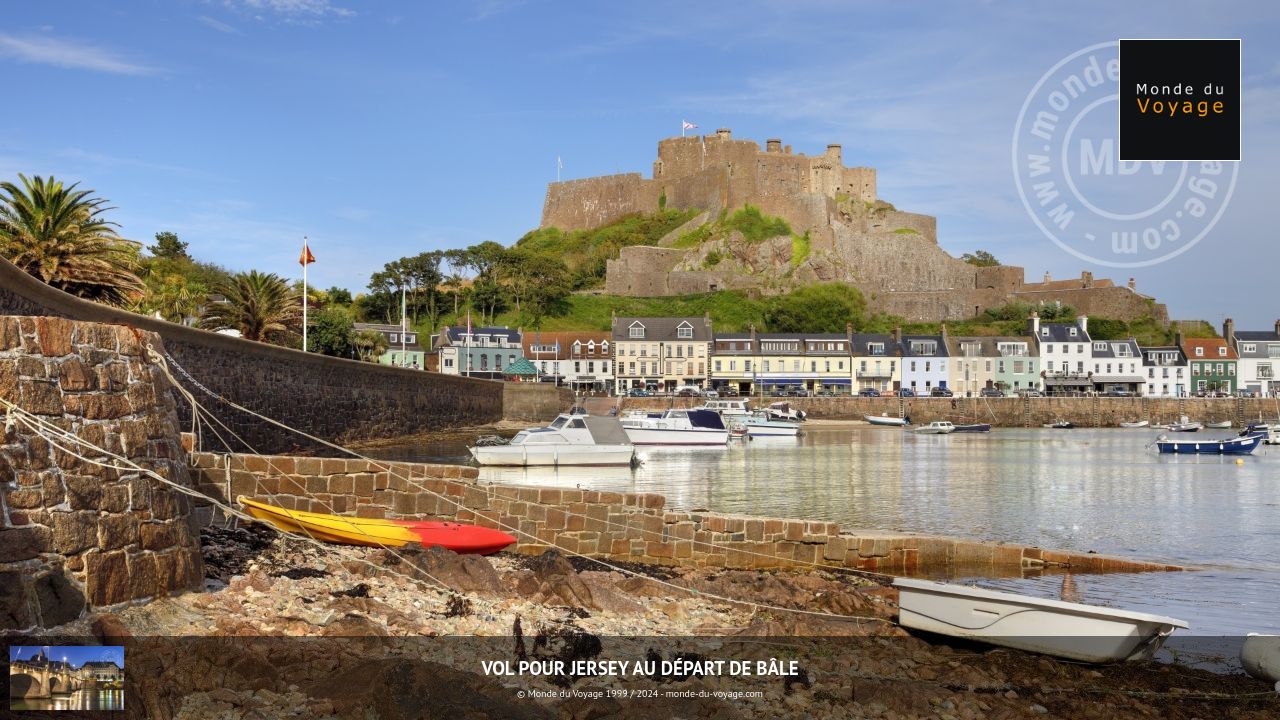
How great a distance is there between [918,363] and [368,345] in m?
49.6

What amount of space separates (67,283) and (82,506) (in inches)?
805

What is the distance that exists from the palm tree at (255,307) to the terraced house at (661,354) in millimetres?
52221

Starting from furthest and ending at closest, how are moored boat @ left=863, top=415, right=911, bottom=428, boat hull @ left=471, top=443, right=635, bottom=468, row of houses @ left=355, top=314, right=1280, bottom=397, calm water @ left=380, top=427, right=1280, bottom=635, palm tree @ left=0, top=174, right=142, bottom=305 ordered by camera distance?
row of houses @ left=355, top=314, right=1280, bottom=397 < moored boat @ left=863, top=415, right=911, bottom=428 < boat hull @ left=471, top=443, right=635, bottom=468 < palm tree @ left=0, top=174, right=142, bottom=305 < calm water @ left=380, top=427, right=1280, bottom=635

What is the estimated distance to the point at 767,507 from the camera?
2352cm

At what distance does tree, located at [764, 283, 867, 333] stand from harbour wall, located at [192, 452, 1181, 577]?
282 feet

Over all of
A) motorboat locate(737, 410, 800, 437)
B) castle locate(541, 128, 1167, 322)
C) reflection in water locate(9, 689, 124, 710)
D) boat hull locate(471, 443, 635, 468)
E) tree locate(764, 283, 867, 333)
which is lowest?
motorboat locate(737, 410, 800, 437)

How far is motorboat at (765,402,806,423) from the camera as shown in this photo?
69544mm

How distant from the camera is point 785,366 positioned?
89.8m

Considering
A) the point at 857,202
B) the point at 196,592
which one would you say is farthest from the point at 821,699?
the point at 857,202

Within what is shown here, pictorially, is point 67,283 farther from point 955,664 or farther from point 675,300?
point 675,300

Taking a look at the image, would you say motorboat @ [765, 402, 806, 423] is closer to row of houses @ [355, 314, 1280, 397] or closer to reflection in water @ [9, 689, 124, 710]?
row of houses @ [355, 314, 1280, 397]

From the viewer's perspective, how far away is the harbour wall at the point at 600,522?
12.5 metres

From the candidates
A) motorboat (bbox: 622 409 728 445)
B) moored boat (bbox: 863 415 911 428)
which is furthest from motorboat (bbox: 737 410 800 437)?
moored boat (bbox: 863 415 911 428)

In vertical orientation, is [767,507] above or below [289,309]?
below
